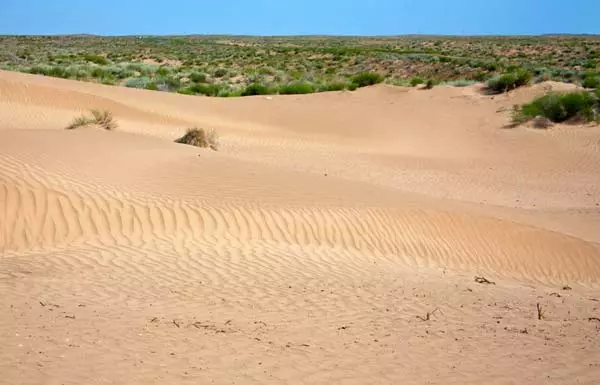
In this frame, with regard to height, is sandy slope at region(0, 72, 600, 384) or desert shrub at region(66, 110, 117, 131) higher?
desert shrub at region(66, 110, 117, 131)

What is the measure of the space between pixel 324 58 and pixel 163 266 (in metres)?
58.8

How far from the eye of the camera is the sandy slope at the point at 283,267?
5.53 meters

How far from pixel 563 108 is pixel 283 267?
70.0 ft

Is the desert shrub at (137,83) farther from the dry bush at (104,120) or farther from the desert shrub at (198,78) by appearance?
the dry bush at (104,120)

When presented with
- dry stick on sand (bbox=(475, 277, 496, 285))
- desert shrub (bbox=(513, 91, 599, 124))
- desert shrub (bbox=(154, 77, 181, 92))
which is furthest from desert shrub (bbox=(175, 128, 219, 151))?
desert shrub (bbox=(154, 77, 181, 92))

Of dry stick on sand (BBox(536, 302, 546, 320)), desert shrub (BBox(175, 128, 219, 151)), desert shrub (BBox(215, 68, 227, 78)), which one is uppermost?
desert shrub (BBox(215, 68, 227, 78))

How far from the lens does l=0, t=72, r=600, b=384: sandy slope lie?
553 cm

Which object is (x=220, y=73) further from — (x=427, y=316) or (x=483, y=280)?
(x=427, y=316)

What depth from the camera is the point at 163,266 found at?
353 inches

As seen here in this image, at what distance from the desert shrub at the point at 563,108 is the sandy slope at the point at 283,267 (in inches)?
210

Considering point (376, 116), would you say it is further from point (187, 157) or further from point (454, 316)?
point (454, 316)

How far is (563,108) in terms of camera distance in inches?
1077

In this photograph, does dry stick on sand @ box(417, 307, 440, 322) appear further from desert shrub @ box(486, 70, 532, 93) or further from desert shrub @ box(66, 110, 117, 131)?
desert shrub @ box(486, 70, 532, 93)

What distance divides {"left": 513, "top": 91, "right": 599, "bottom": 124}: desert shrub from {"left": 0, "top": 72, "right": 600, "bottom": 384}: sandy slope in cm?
533
